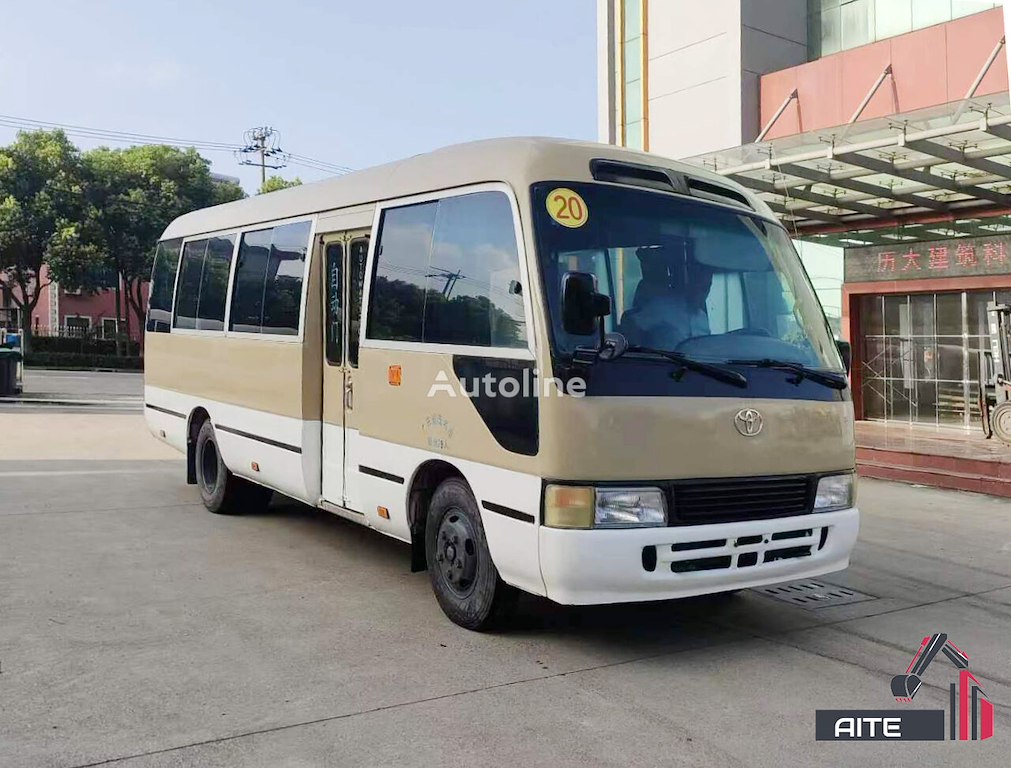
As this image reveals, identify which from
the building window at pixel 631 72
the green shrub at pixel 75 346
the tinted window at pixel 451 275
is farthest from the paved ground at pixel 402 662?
the green shrub at pixel 75 346

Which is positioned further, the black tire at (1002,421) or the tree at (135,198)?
the tree at (135,198)

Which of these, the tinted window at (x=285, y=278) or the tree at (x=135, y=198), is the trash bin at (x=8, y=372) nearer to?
the tinted window at (x=285, y=278)

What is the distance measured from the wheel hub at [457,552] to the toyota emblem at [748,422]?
1559 mm

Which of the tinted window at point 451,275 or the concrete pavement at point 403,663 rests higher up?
the tinted window at point 451,275

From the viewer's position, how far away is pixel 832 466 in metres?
5.37

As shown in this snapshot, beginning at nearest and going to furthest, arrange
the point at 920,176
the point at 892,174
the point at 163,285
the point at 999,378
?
the point at 163,285 → the point at 892,174 → the point at 920,176 → the point at 999,378

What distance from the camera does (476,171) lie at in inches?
216

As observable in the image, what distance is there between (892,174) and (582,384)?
377 inches

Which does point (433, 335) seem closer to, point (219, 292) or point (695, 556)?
→ point (695, 556)

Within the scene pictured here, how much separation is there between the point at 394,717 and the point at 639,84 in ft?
56.6

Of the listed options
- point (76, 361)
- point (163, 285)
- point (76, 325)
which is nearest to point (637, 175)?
point (163, 285)

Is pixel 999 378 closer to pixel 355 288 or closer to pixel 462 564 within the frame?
pixel 355 288

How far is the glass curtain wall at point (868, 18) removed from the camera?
15.1m

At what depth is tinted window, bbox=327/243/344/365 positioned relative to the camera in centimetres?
691
